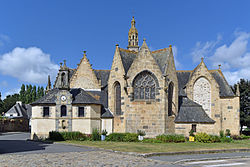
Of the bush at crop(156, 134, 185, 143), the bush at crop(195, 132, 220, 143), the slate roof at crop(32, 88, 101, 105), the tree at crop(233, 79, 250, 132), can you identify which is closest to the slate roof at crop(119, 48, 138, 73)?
the slate roof at crop(32, 88, 101, 105)

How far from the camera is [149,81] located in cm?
3161

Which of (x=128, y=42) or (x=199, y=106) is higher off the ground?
(x=128, y=42)

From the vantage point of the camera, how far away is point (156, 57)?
3369cm

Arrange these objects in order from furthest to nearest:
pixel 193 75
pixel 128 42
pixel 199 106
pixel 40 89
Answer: pixel 40 89 < pixel 128 42 < pixel 193 75 < pixel 199 106

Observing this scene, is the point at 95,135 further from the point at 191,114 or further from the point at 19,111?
the point at 19,111

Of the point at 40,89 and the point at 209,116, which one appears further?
the point at 40,89

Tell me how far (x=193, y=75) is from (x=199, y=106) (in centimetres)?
468

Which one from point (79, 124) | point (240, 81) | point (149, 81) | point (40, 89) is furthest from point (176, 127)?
point (40, 89)

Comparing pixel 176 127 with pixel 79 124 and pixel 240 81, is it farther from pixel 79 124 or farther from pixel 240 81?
pixel 240 81

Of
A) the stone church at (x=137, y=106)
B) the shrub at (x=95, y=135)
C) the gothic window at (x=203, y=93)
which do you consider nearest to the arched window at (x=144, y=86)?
the stone church at (x=137, y=106)

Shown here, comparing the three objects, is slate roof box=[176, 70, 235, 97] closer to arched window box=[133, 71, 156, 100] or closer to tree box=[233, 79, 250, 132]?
arched window box=[133, 71, 156, 100]

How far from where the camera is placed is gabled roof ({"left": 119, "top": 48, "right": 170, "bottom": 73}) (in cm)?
3231

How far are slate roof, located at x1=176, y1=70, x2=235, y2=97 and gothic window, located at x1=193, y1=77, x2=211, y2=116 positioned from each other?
5.45 feet

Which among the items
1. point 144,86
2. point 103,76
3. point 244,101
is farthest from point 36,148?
point 244,101
